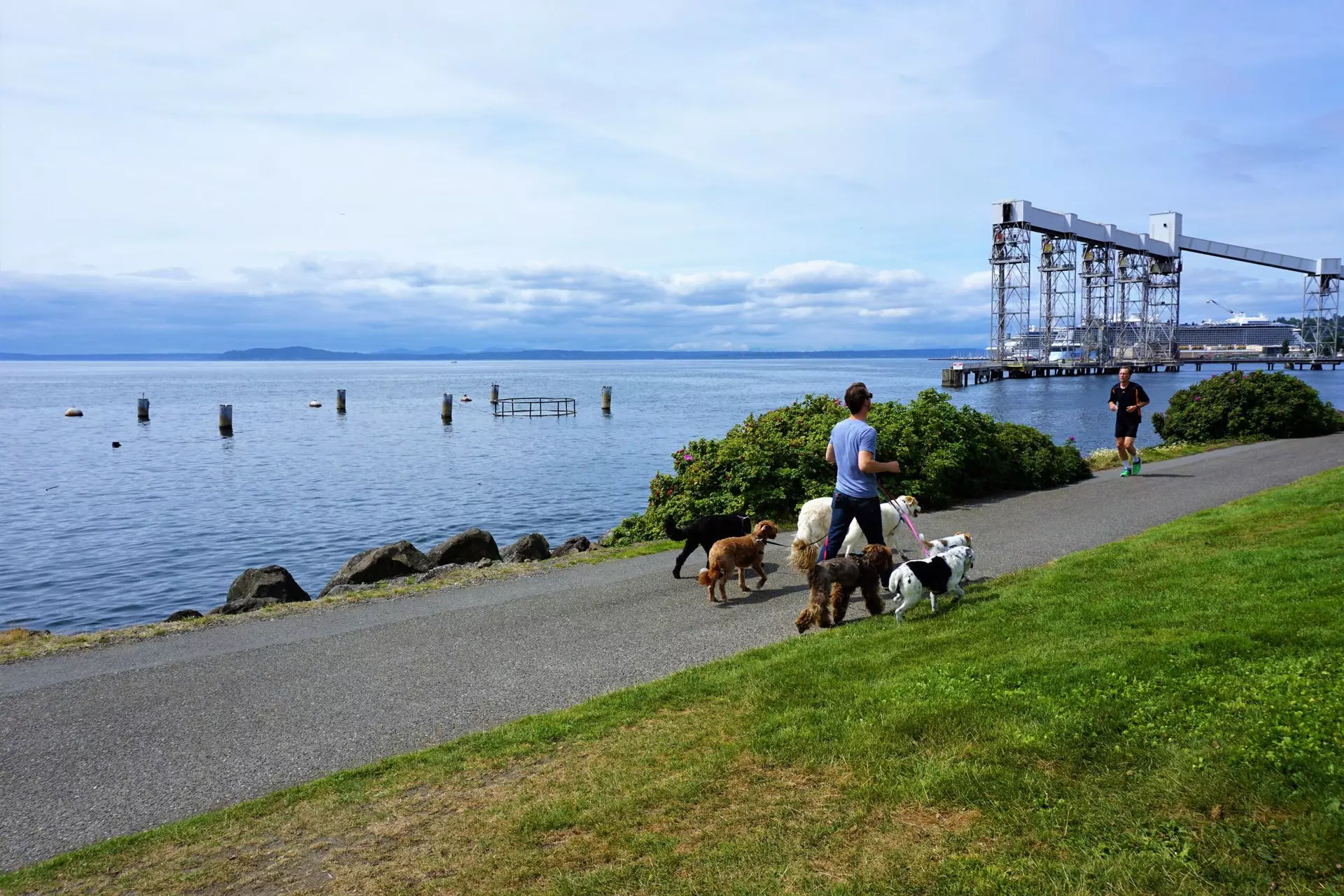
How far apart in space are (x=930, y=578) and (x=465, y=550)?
11.3 m

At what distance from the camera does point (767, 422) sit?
55.8ft

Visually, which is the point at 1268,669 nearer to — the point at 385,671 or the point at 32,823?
the point at 385,671

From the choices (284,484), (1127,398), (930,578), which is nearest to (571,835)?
(930,578)

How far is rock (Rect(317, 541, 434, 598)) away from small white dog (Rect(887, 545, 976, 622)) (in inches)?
402

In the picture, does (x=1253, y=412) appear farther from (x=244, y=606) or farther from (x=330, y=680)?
(x=330, y=680)

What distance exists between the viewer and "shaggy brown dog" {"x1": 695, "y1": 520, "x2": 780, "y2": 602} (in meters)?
9.90

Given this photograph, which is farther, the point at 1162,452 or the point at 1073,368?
the point at 1073,368

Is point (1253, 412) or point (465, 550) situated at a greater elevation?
point (1253, 412)

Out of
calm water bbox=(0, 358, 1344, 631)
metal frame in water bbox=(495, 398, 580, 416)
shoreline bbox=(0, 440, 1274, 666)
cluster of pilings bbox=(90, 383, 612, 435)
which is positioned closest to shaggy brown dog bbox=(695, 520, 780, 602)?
shoreline bbox=(0, 440, 1274, 666)

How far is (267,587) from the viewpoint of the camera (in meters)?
14.6

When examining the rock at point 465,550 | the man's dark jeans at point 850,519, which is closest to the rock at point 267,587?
the rock at point 465,550

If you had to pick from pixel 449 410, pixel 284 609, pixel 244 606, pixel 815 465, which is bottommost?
pixel 244 606

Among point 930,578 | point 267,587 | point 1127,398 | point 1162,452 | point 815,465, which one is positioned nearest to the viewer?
point 930,578

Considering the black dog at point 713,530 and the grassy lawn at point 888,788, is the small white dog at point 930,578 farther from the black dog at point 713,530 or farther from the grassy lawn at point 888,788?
the black dog at point 713,530
